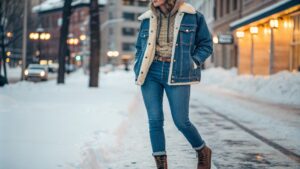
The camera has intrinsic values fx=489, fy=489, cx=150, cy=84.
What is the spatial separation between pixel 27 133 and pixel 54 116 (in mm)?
2606

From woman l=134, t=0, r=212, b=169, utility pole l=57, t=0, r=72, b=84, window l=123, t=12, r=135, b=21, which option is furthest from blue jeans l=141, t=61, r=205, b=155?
window l=123, t=12, r=135, b=21

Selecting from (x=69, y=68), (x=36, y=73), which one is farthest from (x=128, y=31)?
(x=36, y=73)

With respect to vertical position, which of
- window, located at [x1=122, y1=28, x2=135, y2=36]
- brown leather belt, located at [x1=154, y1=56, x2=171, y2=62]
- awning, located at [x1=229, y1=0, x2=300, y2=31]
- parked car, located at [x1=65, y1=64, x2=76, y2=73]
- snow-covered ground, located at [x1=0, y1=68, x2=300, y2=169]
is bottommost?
parked car, located at [x1=65, y1=64, x2=76, y2=73]

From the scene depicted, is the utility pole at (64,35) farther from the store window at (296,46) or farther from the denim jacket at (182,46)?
the denim jacket at (182,46)

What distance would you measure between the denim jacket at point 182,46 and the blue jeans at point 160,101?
0.22 ft

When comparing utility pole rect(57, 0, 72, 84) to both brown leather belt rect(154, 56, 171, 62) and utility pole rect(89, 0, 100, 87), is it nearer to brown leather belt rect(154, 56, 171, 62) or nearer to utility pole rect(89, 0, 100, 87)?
utility pole rect(89, 0, 100, 87)

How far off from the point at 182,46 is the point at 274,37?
2235cm

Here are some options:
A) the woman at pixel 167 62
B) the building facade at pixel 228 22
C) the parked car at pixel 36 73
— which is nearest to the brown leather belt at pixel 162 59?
the woman at pixel 167 62

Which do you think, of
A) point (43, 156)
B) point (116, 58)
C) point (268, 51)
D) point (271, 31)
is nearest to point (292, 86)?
point (271, 31)

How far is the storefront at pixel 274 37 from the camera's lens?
23234mm

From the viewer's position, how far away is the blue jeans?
4.68 m

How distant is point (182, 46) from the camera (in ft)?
15.4

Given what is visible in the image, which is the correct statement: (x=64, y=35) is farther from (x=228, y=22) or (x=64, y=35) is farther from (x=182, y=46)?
(x=182, y=46)

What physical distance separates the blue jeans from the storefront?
16288mm
